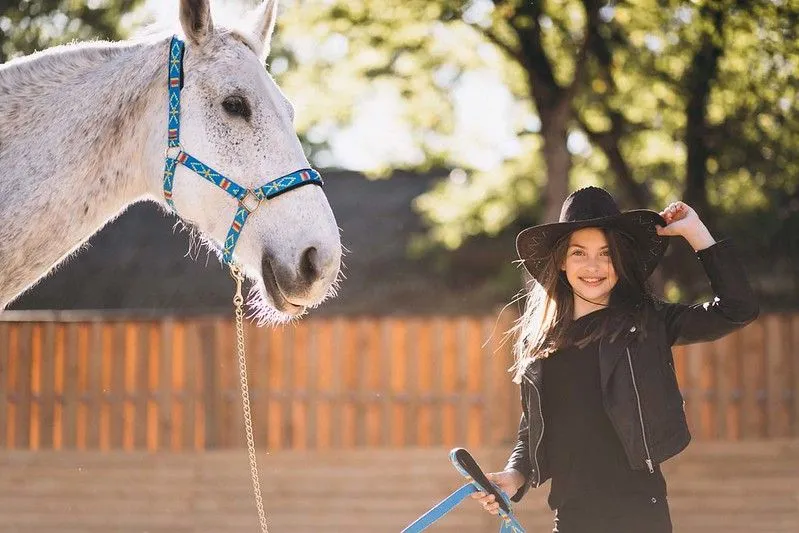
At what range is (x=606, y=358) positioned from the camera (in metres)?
2.79

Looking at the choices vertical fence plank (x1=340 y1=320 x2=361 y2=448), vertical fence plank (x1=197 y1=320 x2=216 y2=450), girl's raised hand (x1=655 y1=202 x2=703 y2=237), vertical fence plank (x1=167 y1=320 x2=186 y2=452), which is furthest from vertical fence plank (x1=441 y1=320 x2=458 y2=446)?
girl's raised hand (x1=655 y1=202 x2=703 y2=237)

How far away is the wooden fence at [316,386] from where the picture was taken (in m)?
7.94

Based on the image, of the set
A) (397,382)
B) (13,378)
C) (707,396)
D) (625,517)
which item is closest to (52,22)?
(13,378)

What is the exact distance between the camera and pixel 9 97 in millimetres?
2572

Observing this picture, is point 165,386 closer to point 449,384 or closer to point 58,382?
point 58,382

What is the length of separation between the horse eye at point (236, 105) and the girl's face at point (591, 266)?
1058 mm

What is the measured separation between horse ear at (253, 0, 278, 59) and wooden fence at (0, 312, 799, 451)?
524 centimetres

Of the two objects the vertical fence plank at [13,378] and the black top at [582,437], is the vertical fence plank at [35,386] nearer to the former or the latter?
the vertical fence plank at [13,378]

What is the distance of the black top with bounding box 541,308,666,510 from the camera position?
8.98ft

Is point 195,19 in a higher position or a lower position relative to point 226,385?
higher

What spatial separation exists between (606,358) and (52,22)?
33.2ft

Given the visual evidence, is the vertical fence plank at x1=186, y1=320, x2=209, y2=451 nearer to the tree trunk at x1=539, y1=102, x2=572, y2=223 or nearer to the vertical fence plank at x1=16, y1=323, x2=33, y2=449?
the vertical fence plank at x1=16, y1=323, x2=33, y2=449

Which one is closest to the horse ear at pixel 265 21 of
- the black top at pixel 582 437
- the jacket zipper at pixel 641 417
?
the black top at pixel 582 437

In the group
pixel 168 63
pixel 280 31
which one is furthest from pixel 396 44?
pixel 168 63
